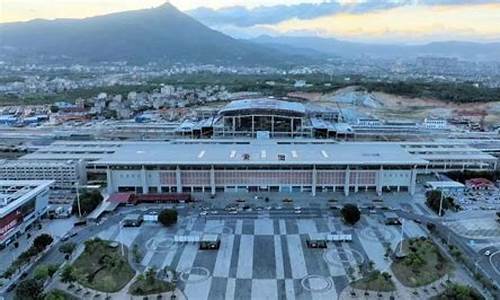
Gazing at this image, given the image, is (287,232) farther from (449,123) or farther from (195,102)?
(195,102)

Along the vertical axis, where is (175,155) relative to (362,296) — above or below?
above

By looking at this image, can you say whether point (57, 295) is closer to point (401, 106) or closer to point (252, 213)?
Result: point (252, 213)

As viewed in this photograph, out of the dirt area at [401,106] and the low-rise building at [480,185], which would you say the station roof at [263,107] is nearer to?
the low-rise building at [480,185]

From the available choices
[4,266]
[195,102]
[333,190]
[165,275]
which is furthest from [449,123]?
[4,266]

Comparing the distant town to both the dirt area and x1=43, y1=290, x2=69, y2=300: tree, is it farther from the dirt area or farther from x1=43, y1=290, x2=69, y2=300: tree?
the dirt area

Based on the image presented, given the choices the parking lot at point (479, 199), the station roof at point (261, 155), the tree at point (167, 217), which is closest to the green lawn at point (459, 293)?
the parking lot at point (479, 199)

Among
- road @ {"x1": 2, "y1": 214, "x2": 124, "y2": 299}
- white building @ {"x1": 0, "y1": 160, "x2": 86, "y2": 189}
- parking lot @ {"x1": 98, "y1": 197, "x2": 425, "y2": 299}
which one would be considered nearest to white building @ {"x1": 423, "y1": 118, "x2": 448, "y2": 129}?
parking lot @ {"x1": 98, "y1": 197, "x2": 425, "y2": 299}
